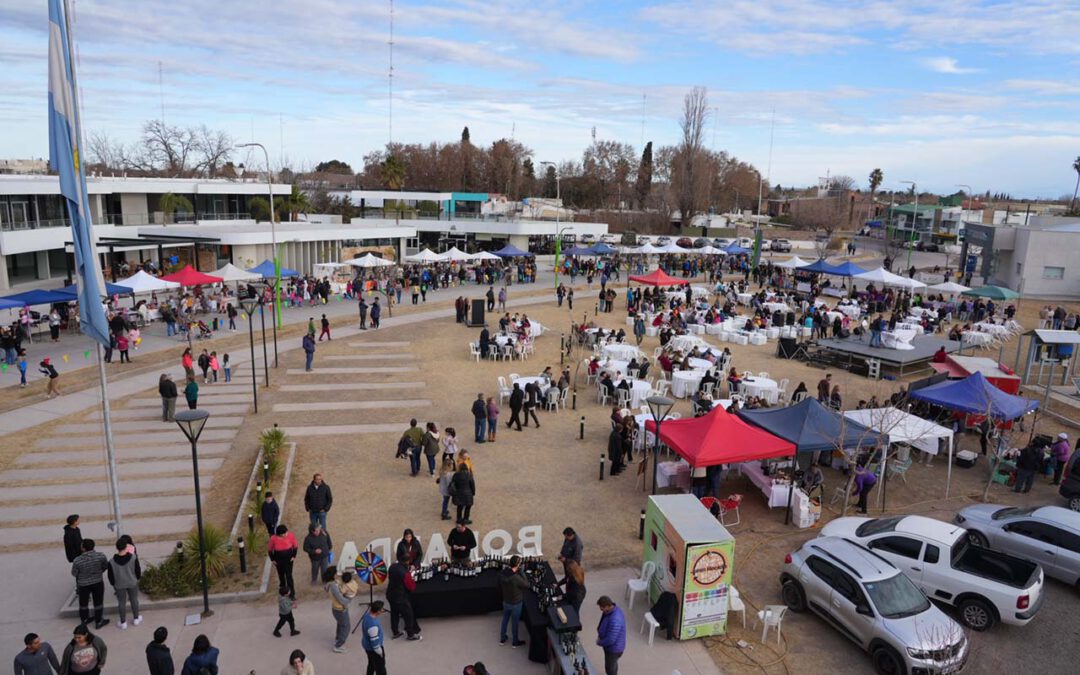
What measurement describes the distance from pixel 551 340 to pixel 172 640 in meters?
19.6

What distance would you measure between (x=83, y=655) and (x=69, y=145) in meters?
6.53

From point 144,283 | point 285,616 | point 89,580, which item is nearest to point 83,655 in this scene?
point 89,580

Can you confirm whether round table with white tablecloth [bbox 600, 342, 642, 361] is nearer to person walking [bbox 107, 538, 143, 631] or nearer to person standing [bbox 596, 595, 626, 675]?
person standing [bbox 596, 595, 626, 675]

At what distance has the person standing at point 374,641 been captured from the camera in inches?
298

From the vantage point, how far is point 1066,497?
1373 cm

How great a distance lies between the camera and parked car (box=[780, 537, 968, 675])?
8086mm

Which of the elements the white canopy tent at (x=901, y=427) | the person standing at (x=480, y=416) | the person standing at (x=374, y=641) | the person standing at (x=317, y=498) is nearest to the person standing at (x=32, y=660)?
the person standing at (x=374, y=641)

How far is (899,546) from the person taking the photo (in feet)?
33.0

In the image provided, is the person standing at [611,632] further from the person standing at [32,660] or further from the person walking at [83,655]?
the person standing at [32,660]

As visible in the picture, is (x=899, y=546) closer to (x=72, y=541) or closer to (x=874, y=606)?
(x=874, y=606)

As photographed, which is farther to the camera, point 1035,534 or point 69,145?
point 1035,534

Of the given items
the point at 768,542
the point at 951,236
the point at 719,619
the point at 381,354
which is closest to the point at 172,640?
the point at 719,619

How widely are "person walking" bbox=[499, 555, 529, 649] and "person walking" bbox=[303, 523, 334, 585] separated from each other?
287cm

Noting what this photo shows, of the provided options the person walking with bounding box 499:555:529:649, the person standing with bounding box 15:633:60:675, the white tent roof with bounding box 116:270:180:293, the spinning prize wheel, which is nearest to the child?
the spinning prize wheel
